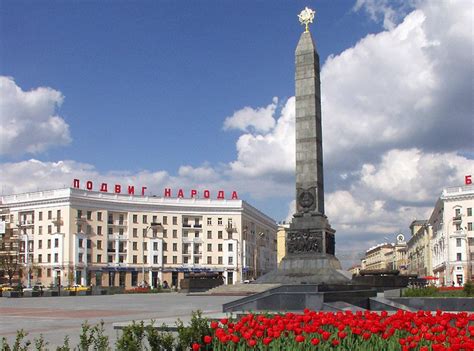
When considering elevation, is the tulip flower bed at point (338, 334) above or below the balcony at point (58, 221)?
below

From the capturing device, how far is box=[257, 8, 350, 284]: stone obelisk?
109 ft

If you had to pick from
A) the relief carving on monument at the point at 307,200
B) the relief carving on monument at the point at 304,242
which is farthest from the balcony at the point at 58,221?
the relief carving on monument at the point at 307,200

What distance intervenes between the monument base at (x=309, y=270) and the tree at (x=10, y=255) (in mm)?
50897

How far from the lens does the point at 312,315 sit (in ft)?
27.3

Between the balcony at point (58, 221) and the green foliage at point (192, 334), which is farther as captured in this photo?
the balcony at point (58, 221)

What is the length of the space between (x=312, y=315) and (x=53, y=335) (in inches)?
271

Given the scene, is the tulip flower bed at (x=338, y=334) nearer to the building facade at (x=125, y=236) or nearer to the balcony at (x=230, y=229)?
the building facade at (x=125, y=236)

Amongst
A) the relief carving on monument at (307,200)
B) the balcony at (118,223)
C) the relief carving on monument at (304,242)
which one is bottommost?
the relief carving on monument at (304,242)

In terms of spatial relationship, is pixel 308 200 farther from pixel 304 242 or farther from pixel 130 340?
pixel 130 340

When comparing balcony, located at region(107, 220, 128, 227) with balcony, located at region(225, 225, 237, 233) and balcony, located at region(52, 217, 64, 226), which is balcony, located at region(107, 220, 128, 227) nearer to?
balcony, located at region(52, 217, 64, 226)

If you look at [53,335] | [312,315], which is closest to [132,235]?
[53,335]

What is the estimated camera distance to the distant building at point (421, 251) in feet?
359

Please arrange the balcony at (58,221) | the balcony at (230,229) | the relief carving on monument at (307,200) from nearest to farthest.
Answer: the relief carving on monument at (307,200) < the balcony at (58,221) < the balcony at (230,229)

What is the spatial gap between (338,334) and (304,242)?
26880mm
